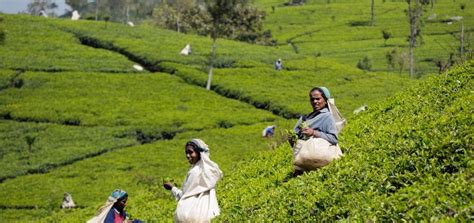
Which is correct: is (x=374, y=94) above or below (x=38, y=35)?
below

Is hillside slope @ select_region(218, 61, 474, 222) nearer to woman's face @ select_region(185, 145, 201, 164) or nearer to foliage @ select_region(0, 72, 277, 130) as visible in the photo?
woman's face @ select_region(185, 145, 201, 164)

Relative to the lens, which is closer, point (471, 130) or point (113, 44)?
point (471, 130)

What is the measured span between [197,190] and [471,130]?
4272mm

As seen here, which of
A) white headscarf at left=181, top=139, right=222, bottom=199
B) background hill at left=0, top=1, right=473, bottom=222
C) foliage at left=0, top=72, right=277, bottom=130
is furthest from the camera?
foliage at left=0, top=72, right=277, bottom=130

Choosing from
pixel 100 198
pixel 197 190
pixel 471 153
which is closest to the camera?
pixel 471 153

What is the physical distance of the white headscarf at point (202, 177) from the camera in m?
11.0

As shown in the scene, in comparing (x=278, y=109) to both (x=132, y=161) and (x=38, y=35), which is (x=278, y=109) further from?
(x=38, y=35)

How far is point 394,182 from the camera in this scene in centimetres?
940

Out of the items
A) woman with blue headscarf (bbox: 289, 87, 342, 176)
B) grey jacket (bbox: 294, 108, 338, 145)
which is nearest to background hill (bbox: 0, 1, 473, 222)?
woman with blue headscarf (bbox: 289, 87, 342, 176)

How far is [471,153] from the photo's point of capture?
8859 millimetres

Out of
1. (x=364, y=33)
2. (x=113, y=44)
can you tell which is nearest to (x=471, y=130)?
(x=113, y=44)

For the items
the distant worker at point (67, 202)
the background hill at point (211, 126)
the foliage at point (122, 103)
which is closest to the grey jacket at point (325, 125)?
the background hill at point (211, 126)

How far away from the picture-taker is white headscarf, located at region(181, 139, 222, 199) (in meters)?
11.0

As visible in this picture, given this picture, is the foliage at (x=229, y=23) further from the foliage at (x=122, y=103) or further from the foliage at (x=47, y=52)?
the foliage at (x=122, y=103)
